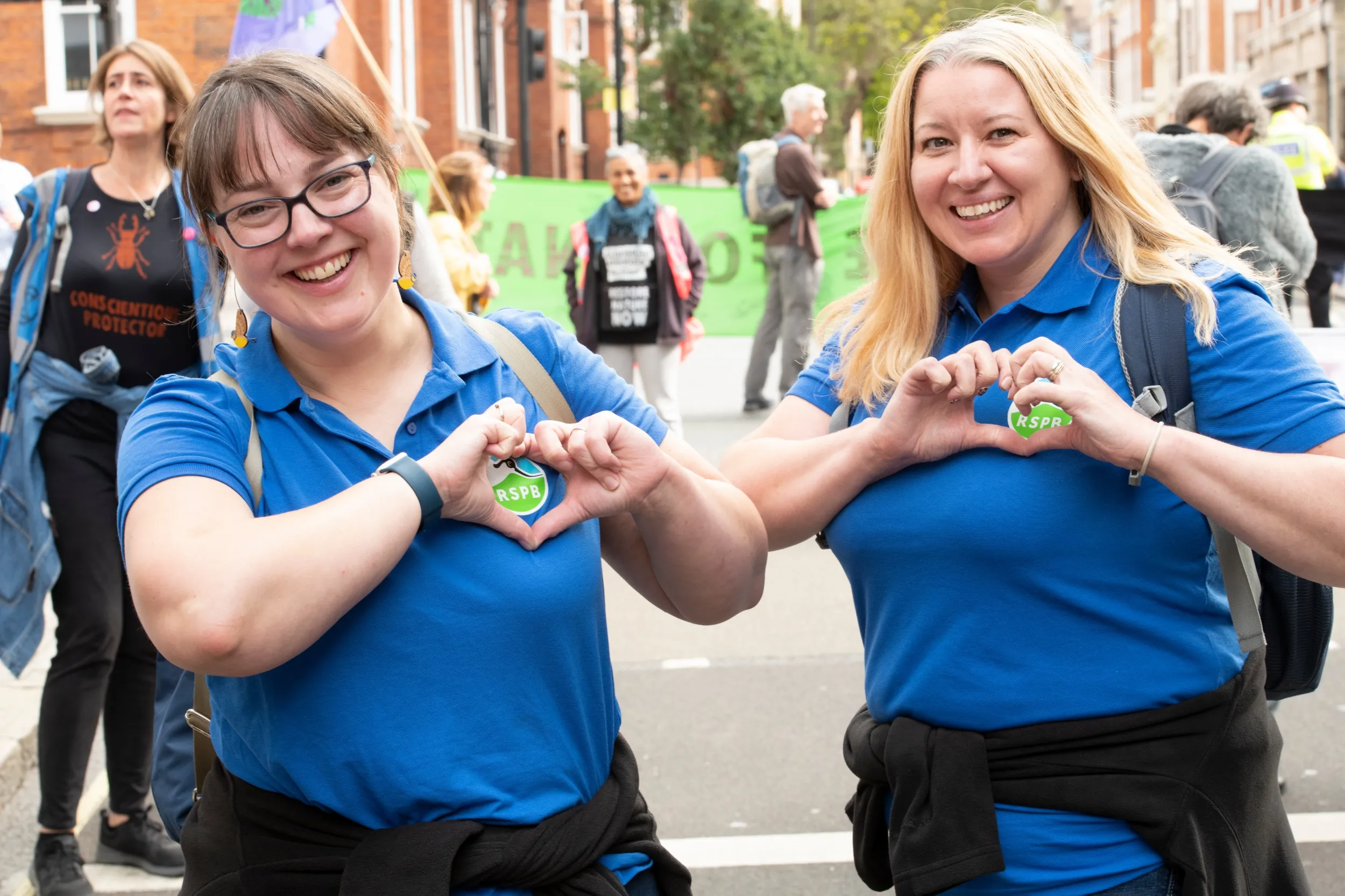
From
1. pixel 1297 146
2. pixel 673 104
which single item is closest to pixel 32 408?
pixel 1297 146

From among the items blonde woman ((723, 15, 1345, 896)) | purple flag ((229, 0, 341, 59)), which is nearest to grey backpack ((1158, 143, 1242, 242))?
blonde woman ((723, 15, 1345, 896))

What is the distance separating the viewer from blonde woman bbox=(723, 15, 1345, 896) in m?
2.07

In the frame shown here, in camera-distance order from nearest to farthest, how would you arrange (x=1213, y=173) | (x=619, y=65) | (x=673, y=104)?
(x=1213, y=173), (x=619, y=65), (x=673, y=104)

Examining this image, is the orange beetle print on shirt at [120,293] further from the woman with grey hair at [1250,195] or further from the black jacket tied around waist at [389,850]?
the woman with grey hair at [1250,195]

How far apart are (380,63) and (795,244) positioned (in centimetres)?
967

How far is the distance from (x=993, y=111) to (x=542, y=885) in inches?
52.7

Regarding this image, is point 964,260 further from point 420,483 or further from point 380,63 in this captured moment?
point 380,63

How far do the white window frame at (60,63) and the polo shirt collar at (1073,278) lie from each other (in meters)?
14.8

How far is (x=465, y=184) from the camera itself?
26.6 feet

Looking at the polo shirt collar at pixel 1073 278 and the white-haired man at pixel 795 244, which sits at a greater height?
the white-haired man at pixel 795 244

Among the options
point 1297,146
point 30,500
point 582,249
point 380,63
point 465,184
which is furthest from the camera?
point 380,63

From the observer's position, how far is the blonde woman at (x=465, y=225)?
7.66m

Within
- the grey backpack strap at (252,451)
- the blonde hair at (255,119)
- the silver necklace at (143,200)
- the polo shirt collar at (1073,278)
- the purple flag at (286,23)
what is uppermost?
the purple flag at (286,23)

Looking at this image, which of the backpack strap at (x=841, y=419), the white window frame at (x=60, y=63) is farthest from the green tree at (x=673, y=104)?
the backpack strap at (x=841, y=419)
